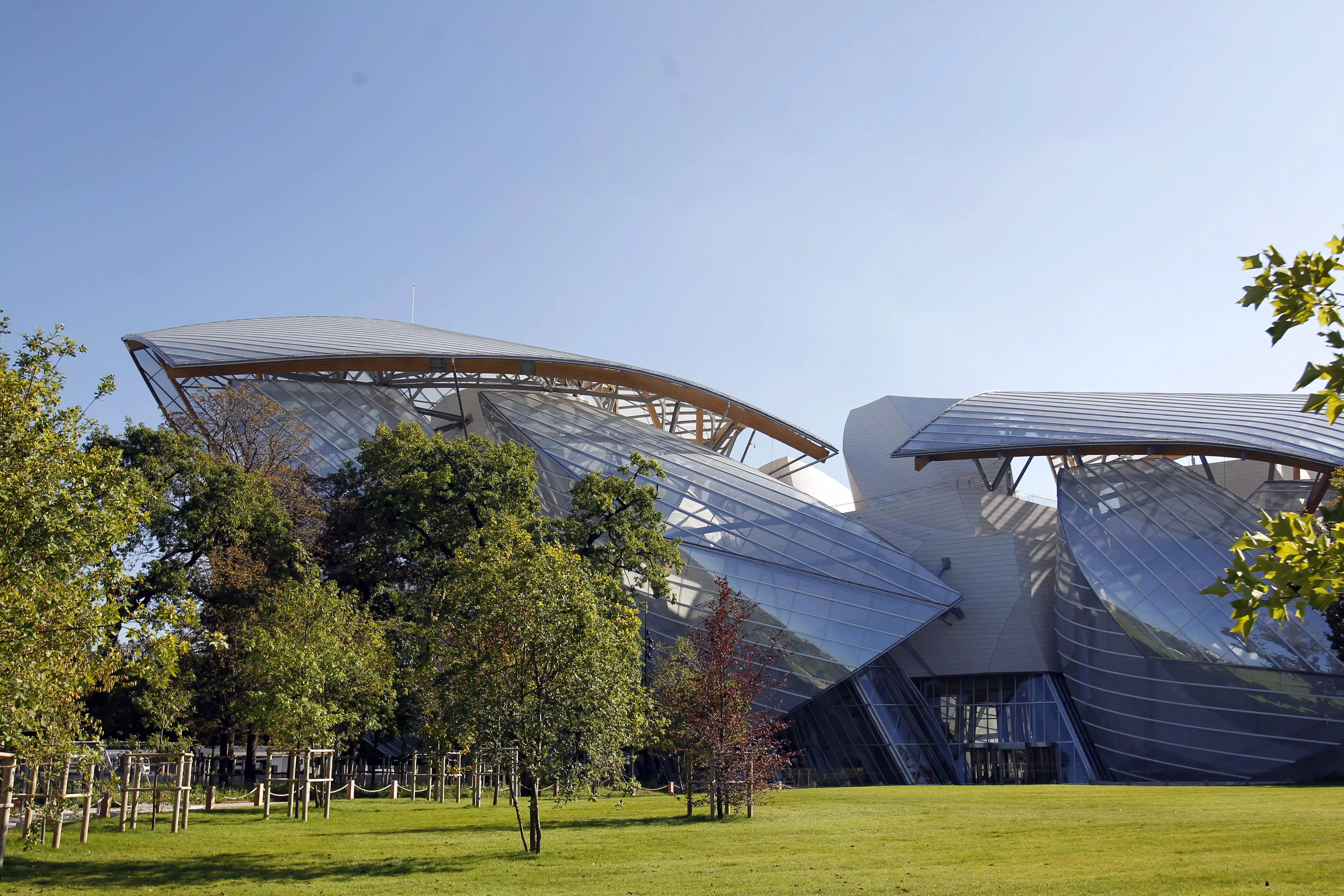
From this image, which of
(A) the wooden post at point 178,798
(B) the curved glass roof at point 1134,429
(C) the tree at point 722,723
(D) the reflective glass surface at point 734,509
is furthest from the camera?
(D) the reflective glass surface at point 734,509

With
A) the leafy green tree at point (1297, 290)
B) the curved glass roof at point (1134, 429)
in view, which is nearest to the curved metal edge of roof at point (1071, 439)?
the curved glass roof at point (1134, 429)

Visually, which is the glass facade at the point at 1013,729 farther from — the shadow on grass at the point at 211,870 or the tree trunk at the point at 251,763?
the shadow on grass at the point at 211,870

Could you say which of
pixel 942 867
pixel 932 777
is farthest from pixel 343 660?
pixel 932 777

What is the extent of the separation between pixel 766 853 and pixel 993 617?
32.7 metres

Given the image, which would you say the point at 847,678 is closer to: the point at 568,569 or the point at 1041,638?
the point at 1041,638

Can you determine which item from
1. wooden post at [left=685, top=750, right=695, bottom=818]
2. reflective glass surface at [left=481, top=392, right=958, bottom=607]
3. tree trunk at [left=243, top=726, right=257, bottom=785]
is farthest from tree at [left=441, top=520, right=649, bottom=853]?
reflective glass surface at [left=481, top=392, right=958, bottom=607]

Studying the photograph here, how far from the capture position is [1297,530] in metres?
6.27

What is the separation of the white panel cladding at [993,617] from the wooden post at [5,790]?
37391 millimetres

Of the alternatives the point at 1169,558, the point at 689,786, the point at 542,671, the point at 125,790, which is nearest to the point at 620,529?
the point at 689,786

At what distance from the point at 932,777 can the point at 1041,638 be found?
8.41 metres

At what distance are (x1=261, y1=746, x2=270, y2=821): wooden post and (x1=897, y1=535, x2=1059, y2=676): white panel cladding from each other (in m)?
29.3

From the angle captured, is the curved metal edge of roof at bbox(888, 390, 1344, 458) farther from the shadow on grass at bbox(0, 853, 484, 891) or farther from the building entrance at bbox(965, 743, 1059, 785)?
the shadow on grass at bbox(0, 853, 484, 891)

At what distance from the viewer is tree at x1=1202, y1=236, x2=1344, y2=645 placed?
19.4 feet

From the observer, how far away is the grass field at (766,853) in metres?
14.1
